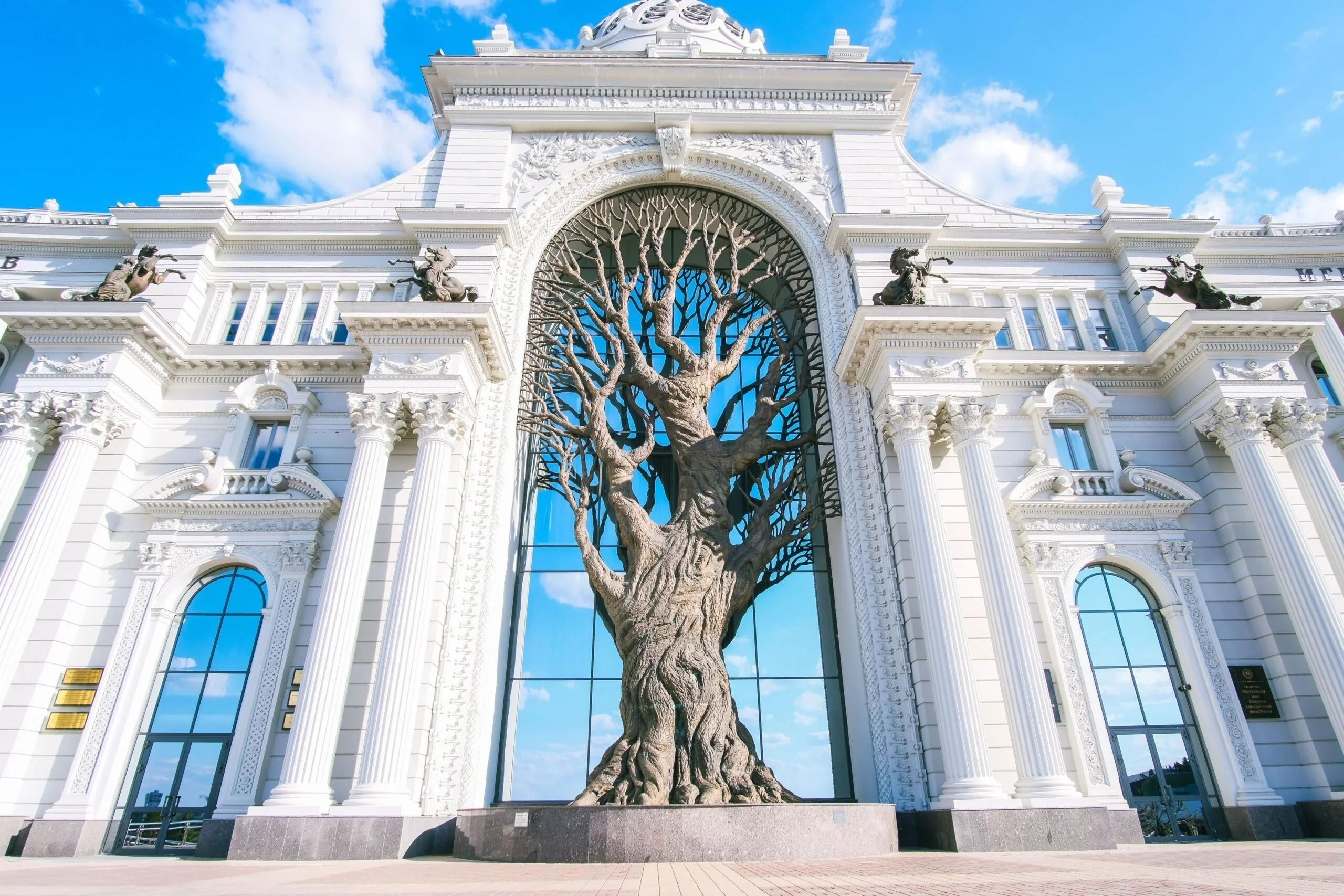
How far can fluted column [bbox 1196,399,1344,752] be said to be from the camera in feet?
45.0

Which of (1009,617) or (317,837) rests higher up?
(1009,617)

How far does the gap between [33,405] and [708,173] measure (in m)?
17.6

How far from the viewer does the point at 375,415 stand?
14906mm

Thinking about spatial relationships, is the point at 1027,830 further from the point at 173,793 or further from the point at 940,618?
the point at 173,793

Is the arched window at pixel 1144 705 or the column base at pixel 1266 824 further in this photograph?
the arched window at pixel 1144 705

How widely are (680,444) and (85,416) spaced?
42.6 ft

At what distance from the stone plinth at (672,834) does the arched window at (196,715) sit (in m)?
6.82

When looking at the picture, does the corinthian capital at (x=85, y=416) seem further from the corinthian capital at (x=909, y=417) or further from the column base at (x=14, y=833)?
the corinthian capital at (x=909, y=417)

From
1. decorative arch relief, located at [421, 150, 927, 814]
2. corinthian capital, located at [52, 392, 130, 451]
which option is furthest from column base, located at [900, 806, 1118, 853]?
corinthian capital, located at [52, 392, 130, 451]

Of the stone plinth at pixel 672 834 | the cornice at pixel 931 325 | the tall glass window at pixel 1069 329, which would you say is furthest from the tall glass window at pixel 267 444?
the tall glass window at pixel 1069 329

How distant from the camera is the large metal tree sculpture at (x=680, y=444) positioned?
1377 cm

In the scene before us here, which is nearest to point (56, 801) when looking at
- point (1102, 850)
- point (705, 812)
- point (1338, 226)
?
point (705, 812)

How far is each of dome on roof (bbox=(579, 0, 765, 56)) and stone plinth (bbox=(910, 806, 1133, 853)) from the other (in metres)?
23.4

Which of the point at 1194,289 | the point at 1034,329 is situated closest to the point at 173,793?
the point at 1034,329
